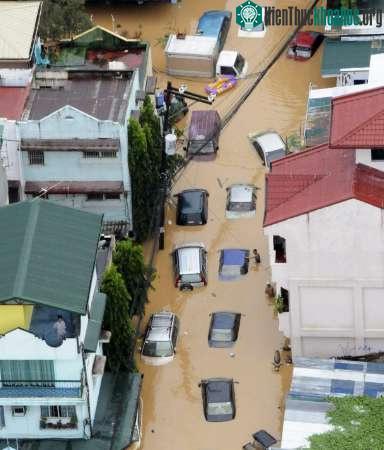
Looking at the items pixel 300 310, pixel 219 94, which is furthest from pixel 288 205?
pixel 219 94

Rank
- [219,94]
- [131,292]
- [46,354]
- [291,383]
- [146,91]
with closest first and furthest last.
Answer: [46,354] < [291,383] < [131,292] < [146,91] < [219,94]

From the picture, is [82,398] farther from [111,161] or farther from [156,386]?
[111,161]

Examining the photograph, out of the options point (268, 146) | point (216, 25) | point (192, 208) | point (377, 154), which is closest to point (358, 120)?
point (377, 154)

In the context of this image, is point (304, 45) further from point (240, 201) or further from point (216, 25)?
point (240, 201)

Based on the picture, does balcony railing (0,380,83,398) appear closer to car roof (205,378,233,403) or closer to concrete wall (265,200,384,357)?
car roof (205,378,233,403)

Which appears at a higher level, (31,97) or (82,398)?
(31,97)

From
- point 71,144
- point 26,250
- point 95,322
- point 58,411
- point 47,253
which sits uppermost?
point 71,144
